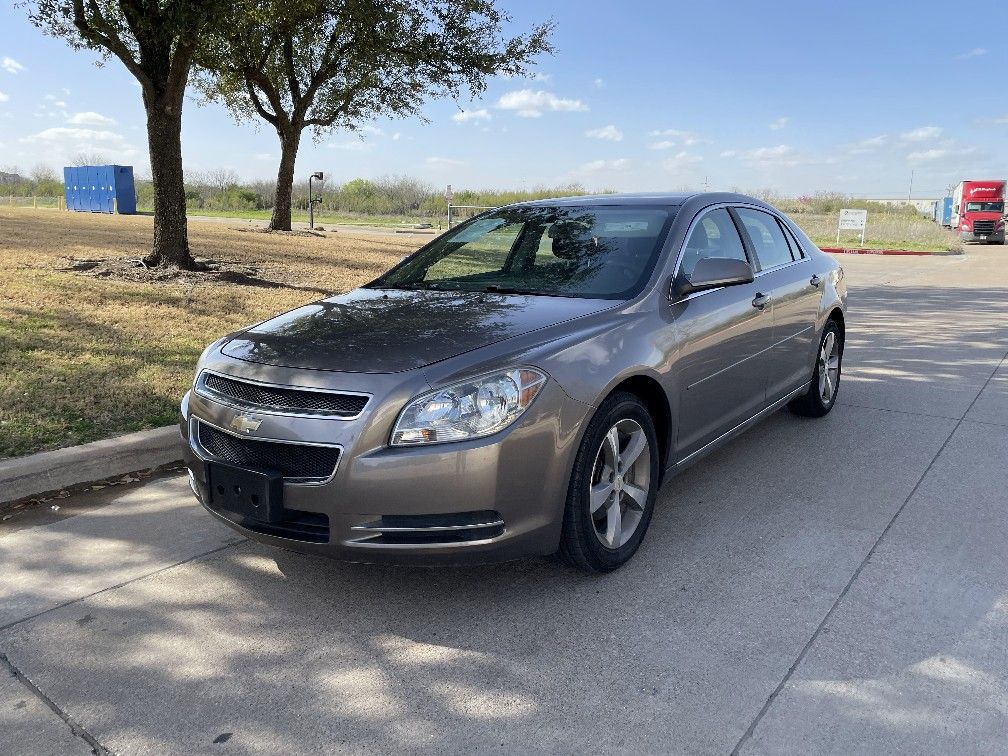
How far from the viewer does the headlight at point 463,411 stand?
2.89 meters

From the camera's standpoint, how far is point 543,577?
11.4ft

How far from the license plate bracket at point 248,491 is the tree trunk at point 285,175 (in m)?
22.4

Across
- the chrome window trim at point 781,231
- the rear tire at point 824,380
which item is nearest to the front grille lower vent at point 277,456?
the chrome window trim at point 781,231

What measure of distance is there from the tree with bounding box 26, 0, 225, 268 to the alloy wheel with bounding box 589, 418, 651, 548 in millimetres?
8535

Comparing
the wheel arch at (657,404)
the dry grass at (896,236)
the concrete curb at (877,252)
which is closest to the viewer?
the wheel arch at (657,404)

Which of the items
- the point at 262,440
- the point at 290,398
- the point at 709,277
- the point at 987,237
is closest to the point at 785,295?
the point at 709,277

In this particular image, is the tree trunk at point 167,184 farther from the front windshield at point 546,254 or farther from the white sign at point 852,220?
the white sign at point 852,220

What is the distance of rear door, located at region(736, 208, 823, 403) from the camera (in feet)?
16.1

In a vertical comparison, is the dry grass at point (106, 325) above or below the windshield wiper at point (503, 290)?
below

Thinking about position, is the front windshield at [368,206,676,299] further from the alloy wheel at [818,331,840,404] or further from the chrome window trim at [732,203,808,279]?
the alloy wheel at [818,331,840,404]

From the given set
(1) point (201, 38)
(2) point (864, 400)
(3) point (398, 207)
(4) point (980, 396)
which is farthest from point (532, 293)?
(3) point (398, 207)

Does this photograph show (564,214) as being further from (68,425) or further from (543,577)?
(68,425)

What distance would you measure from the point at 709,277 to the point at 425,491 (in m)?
1.81

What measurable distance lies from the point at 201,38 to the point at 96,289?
352 cm
